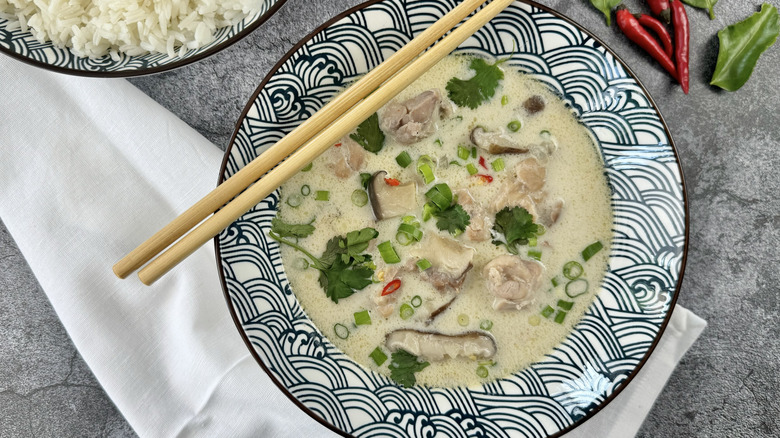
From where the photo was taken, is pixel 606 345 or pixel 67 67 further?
pixel 606 345

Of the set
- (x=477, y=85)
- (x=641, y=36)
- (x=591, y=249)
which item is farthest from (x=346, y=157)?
(x=641, y=36)

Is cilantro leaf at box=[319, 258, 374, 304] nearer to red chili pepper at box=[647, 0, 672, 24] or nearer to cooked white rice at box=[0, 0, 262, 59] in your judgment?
cooked white rice at box=[0, 0, 262, 59]

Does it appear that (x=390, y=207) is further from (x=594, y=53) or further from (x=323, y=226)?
(x=594, y=53)

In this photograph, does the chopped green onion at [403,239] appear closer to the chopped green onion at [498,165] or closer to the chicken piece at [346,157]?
the chicken piece at [346,157]

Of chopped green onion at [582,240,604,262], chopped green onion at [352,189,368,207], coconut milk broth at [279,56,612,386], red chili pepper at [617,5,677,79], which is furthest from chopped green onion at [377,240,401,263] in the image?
red chili pepper at [617,5,677,79]

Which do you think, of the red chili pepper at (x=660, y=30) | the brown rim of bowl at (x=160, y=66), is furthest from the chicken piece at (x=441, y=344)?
the red chili pepper at (x=660, y=30)

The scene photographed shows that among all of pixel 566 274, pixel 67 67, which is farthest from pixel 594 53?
pixel 67 67

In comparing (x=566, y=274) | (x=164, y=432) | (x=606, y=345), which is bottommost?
(x=164, y=432)
